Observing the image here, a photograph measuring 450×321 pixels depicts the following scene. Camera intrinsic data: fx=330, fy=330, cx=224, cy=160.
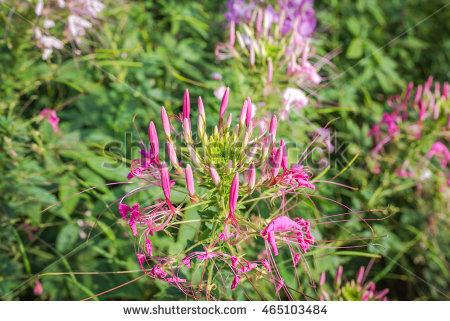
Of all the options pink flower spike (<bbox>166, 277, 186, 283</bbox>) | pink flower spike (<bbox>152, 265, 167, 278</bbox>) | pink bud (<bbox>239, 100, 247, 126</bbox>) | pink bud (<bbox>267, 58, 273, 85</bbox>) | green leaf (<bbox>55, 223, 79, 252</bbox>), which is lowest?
green leaf (<bbox>55, 223, 79, 252</bbox>)

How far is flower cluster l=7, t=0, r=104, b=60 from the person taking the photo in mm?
1690

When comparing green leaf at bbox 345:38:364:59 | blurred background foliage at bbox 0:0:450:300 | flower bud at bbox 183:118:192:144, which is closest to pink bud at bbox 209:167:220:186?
flower bud at bbox 183:118:192:144

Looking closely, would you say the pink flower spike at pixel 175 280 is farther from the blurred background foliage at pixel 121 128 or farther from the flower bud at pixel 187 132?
the flower bud at pixel 187 132

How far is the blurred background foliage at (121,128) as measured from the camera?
154cm

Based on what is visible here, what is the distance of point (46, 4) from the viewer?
1.72m

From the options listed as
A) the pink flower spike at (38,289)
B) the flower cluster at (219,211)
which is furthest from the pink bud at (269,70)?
the pink flower spike at (38,289)

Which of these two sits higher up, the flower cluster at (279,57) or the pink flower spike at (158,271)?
the flower cluster at (279,57)

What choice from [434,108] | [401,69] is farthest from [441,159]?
[401,69]

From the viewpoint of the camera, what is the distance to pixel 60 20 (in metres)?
1.80

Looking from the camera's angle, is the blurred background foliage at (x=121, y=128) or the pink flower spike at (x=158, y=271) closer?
the pink flower spike at (x=158, y=271)

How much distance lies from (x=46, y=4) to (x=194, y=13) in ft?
2.89

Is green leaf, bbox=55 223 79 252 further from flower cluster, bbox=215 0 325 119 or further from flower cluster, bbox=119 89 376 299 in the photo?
flower cluster, bbox=215 0 325 119

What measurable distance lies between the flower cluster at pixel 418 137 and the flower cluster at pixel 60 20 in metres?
1.86

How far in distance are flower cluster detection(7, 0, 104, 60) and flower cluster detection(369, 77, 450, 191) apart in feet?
6.09
